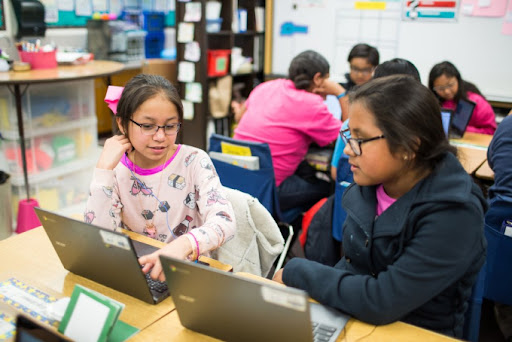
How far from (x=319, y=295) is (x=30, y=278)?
0.73 m

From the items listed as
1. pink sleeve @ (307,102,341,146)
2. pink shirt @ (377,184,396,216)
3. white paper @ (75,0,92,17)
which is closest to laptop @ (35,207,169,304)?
pink shirt @ (377,184,396,216)

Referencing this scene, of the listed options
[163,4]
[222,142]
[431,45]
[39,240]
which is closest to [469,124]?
[431,45]

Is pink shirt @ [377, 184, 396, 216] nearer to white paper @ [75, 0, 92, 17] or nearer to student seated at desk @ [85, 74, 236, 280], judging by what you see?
student seated at desk @ [85, 74, 236, 280]

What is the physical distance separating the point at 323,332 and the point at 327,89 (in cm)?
221

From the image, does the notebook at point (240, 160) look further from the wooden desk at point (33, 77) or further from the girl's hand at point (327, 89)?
the wooden desk at point (33, 77)

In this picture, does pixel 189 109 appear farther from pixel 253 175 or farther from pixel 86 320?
pixel 86 320

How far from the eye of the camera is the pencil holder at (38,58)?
3197 millimetres

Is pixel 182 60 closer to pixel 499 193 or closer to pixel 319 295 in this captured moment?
pixel 499 193

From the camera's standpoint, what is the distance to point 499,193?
1.92 m

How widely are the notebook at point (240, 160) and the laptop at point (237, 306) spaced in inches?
54.4

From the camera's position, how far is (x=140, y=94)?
1.45 meters

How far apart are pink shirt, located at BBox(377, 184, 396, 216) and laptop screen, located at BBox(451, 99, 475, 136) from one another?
7.12 feet

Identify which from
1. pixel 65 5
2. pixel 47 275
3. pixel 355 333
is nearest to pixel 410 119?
pixel 355 333

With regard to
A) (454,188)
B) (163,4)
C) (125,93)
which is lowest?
(454,188)
